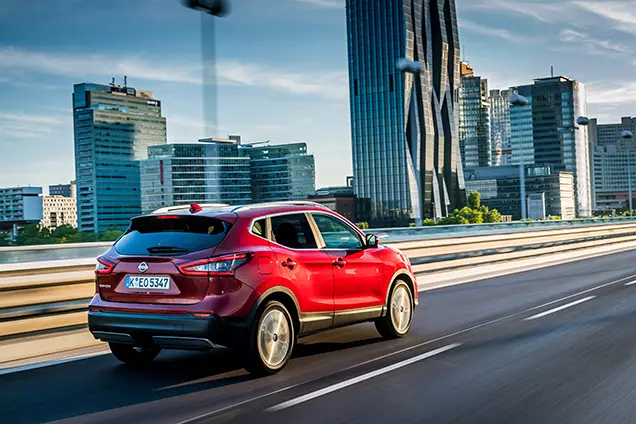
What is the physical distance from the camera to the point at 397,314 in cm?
944

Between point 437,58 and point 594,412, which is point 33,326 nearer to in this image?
point 594,412

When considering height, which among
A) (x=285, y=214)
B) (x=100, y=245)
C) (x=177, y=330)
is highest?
(x=285, y=214)

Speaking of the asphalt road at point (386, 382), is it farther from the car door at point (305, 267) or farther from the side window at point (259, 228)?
the side window at point (259, 228)

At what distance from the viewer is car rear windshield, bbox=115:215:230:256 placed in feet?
23.4

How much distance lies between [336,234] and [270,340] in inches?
70.1

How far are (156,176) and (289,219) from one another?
169 m

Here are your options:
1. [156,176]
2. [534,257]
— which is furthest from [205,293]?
[156,176]

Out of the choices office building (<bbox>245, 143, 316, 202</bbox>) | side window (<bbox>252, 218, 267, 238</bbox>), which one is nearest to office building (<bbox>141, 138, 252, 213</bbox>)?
office building (<bbox>245, 143, 316, 202</bbox>)

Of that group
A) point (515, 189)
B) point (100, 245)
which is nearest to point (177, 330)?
point (100, 245)

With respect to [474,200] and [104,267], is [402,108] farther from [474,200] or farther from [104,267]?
[104,267]

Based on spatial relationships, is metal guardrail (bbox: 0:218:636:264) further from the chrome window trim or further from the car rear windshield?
the chrome window trim

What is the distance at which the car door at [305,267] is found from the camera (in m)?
7.60

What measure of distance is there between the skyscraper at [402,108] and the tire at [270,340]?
143 m

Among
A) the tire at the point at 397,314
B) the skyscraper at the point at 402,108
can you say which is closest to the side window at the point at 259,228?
the tire at the point at 397,314
